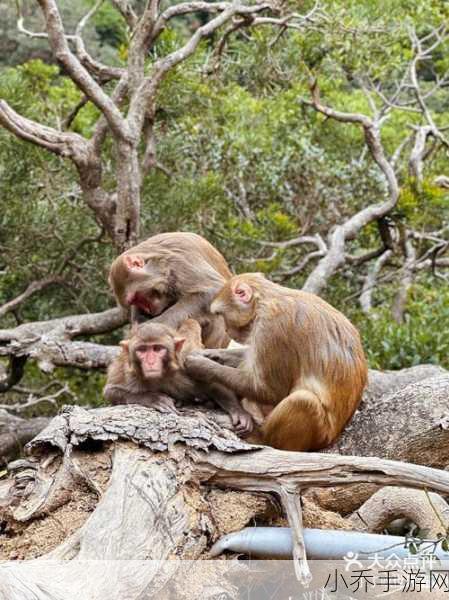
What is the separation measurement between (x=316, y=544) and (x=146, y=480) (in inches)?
31.2

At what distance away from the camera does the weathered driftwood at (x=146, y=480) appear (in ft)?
11.9

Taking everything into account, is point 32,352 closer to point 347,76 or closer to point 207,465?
point 207,465

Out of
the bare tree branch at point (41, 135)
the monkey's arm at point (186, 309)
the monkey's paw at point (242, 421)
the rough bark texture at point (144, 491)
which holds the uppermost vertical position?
the bare tree branch at point (41, 135)

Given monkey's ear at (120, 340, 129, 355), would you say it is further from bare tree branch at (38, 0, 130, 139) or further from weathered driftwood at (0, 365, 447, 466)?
bare tree branch at (38, 0, 130, 139)

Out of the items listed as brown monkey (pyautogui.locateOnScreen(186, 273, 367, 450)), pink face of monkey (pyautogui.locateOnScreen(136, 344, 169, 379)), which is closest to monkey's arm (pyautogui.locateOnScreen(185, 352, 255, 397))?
brown monkey (pyautogui.locateOnScreen(186, 273, 367, 450))

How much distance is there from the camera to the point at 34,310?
35.1 feet

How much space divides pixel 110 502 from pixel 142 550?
321 millimetres

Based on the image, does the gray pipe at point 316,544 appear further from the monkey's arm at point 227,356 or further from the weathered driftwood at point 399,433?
the monkey's arm at point 227,356

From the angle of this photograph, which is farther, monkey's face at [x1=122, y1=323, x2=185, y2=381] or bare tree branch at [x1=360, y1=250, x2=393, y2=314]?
bare tree branch at [x1=360, y1=250, x2=393, y2=314]

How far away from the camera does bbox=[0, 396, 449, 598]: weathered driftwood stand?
3.64 meters

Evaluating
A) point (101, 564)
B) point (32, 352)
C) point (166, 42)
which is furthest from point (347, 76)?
point (101, 564)

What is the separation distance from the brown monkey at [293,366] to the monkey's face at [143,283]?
87cm

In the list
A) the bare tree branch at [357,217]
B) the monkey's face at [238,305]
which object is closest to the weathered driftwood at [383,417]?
the monkey's face at [238,305]

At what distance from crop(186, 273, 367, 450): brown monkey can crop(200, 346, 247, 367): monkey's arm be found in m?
0.15
